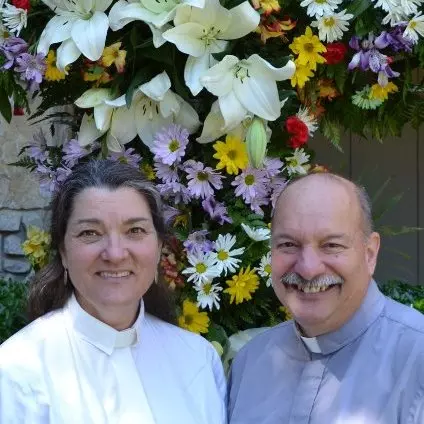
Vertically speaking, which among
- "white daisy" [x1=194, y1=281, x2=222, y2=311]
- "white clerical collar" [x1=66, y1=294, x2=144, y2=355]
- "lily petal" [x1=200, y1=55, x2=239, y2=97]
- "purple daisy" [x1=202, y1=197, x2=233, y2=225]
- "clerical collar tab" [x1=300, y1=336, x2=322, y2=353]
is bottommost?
"white clerical collar" [x1=66, y1=294, x2=144, y2=355]

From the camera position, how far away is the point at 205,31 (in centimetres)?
219

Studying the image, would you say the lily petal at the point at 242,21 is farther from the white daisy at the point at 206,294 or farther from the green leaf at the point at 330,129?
the white daisy at the point at 206,294

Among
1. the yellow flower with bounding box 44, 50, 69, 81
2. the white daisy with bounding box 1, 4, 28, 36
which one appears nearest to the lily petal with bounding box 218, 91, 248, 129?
the yellow flower with bounding box 44, 50, 69, 81

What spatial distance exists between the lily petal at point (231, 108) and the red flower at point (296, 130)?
200mm

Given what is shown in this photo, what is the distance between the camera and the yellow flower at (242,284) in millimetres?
2395

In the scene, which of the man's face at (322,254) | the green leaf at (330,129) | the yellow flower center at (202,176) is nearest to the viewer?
the man's face at (322,254)

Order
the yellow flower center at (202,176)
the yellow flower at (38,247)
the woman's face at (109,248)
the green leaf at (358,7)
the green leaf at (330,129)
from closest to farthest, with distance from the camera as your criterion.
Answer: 1. the woman's face at (109,248)
2. the green leaf at (358,7)
3. the yellow flower center at (202,176)
4. the green leaf at (330,129)
5. the yellow flower at (38,247)

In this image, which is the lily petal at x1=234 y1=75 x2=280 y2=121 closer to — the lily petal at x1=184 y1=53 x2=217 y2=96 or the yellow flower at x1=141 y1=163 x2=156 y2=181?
the lily petal at x1=184 y1=53 x2=217 y2=96

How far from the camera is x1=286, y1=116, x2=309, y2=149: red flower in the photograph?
236cm

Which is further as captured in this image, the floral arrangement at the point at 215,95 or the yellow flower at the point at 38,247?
the yellow flower at the point at 38,247

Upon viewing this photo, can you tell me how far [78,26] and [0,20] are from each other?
11.7 inches

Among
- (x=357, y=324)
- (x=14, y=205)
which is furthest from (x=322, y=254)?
(x=14, y=205)

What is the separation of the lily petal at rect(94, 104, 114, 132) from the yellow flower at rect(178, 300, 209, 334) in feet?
1.69

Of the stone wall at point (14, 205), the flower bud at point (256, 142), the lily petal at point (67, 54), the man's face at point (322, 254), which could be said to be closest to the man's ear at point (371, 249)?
the man's face at point (322, 254)
